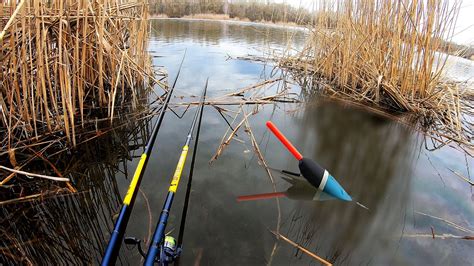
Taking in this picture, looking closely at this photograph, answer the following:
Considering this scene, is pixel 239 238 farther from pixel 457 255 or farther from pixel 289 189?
pixel 457 255

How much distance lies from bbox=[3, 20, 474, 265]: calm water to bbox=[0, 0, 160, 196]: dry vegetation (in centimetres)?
61

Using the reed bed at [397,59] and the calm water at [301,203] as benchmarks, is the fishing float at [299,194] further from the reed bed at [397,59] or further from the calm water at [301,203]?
the reed bed at [397,59]

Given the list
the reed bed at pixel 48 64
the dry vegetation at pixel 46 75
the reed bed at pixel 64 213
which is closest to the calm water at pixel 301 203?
the reed bed at pixel 64 213

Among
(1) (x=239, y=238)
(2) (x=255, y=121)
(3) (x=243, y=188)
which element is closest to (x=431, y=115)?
(2) (x=255, y=121)

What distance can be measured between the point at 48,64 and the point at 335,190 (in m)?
2.79

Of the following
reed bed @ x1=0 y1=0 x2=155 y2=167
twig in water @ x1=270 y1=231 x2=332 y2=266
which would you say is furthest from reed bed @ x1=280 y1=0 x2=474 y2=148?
reed bed @ x1=0 y1=0 x2=155 y2=167

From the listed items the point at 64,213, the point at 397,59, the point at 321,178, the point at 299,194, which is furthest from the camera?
the point at 397,59

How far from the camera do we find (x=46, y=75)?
97.2 inches

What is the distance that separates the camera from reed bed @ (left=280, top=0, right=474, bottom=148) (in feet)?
12.7

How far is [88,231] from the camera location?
177 cm

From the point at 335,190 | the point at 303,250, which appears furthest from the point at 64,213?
the point at 335,190

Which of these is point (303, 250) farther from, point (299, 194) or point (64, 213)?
point (64, 213)

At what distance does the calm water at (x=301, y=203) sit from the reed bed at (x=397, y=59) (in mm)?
738

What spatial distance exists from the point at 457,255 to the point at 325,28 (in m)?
5.02
